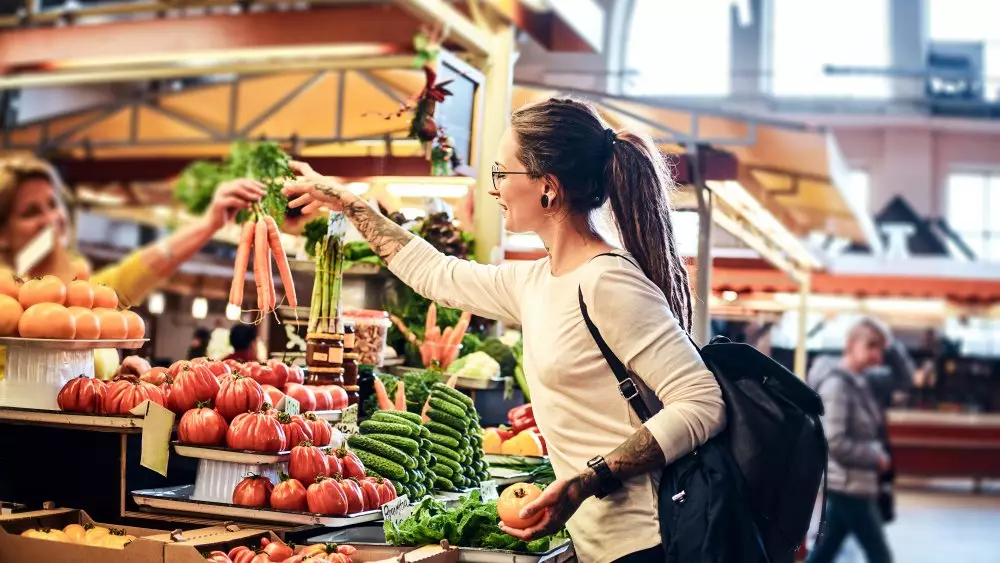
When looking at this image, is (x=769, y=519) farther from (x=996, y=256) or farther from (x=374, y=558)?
(x=996, y=256)

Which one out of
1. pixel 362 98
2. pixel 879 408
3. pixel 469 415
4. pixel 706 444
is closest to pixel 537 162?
pixel 706 444

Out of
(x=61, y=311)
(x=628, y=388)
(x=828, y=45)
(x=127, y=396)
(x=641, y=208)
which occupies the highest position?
(x=828, y=45)

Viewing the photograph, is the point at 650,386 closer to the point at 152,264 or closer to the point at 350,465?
the point at 350,465

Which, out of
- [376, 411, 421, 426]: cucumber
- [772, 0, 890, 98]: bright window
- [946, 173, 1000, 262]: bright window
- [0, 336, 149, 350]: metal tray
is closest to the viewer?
[0, 336, 149, 350]: metal tray

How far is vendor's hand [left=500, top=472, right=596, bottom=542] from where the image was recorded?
7.61ft

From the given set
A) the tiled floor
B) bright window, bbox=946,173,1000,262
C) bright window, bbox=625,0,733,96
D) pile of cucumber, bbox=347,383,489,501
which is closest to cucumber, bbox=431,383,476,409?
pile of cucumber, bbox=347,383,489,501

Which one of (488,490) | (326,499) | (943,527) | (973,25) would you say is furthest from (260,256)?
(973,25)

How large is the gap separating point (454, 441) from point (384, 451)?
1.21 ft

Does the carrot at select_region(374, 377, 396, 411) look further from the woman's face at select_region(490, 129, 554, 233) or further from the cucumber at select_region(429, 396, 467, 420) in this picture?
the woman's face at select_region(490, 129, 554, 233)

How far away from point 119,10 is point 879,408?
5.64 metres

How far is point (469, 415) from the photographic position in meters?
3.65

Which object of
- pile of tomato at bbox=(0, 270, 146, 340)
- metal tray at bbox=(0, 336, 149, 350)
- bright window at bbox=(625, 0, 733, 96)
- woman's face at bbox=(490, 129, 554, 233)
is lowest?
metal tray at bbox=(0, 336, 149, 350)

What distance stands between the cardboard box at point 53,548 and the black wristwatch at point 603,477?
0.94 metres

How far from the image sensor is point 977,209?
2277 centimetres
